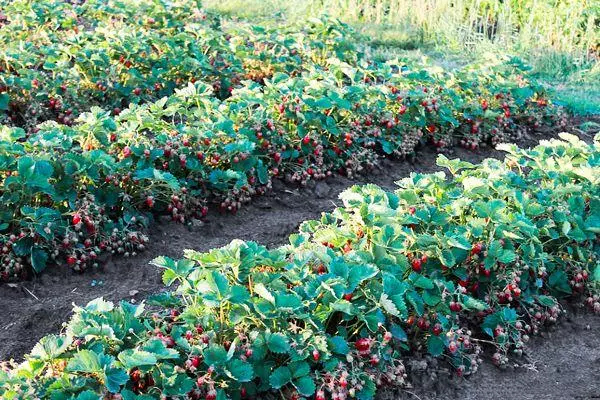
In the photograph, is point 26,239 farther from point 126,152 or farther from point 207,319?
point 207,319

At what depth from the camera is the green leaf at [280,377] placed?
Answer: 9.43 ft

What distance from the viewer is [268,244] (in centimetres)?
461

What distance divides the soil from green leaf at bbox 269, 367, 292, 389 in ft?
1.62

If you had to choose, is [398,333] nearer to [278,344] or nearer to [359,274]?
[359,274]

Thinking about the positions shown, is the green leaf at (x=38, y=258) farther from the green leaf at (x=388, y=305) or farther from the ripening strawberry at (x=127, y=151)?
the green leaf at (x=388, y=305)

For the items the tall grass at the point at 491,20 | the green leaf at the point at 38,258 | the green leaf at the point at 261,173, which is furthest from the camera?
the tall grass at the point at 491,20

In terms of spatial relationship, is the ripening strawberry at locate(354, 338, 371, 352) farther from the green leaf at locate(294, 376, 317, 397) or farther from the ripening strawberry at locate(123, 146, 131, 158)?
the ripening strawberry at locate(123, 146, 131, 158)

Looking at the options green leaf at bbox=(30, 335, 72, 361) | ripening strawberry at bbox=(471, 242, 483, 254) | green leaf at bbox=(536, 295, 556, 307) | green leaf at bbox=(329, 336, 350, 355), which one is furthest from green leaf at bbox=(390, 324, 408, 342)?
green leaf at bbox=(30, 335, 72, 361)

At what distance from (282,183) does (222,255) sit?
2225mm

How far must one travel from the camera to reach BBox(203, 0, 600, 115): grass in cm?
848

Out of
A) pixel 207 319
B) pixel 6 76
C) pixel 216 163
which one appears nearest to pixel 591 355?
pixel 207 319

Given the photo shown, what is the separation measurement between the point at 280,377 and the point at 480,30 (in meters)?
7.23

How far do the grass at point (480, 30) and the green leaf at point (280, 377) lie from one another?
5.56m

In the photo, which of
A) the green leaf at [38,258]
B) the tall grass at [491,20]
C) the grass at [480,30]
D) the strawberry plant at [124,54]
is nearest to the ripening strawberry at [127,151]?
the green leaf at [38,258]
